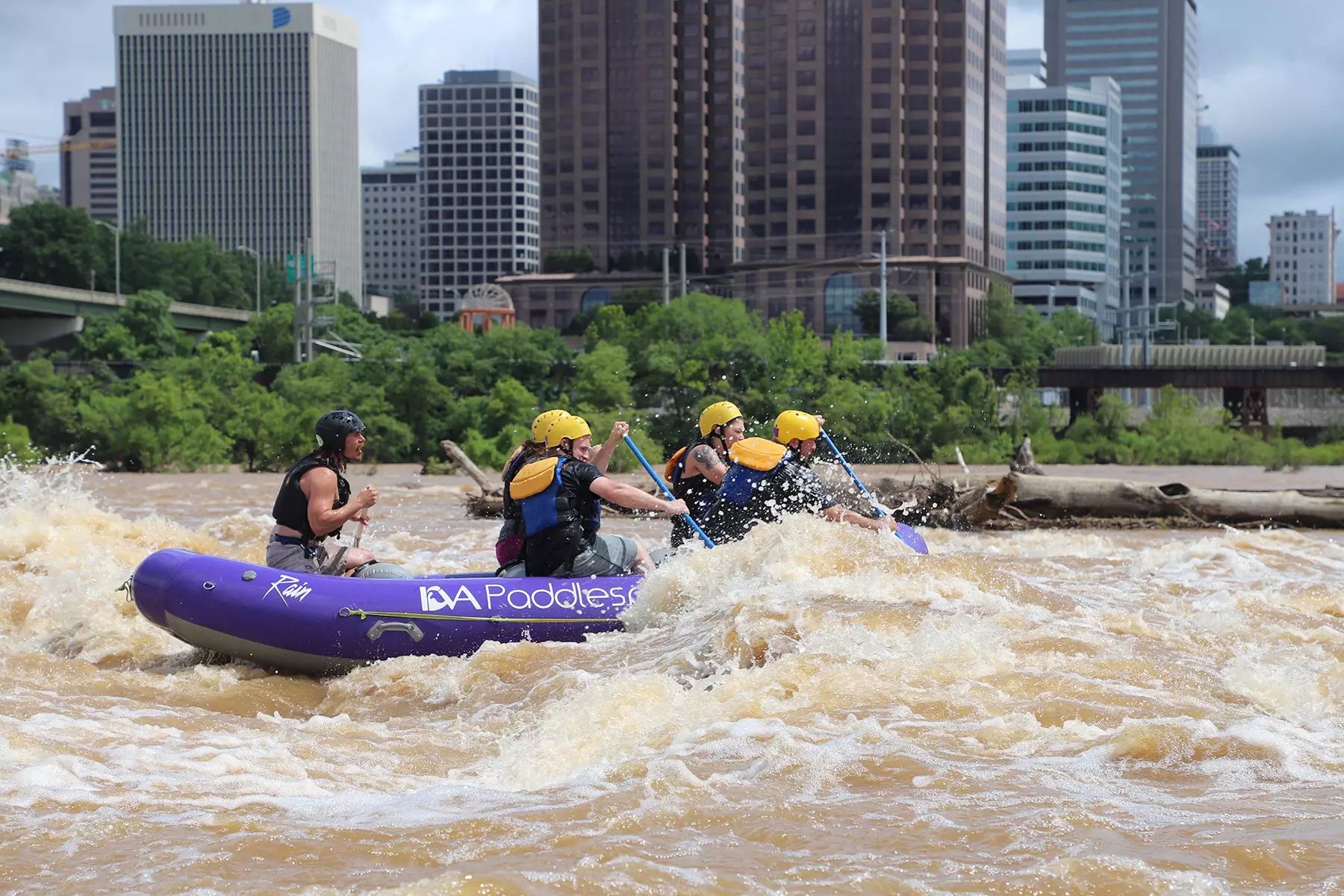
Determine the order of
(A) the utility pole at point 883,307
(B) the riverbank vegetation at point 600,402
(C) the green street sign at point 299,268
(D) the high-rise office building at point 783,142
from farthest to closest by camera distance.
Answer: (D) the high-rise office building at point 783,142
(A) the utility pole at point 883,307
(C) the green street sign at point 299,268
(B) the riverbank vegetation at point 600,402

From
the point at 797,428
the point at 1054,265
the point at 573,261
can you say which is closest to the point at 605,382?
the point at 797,428

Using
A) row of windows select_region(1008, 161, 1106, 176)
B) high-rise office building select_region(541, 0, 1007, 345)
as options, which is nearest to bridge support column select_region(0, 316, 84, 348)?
high-rise office building select_region(541, 0, 1007, 345)

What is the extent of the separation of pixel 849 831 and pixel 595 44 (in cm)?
11289

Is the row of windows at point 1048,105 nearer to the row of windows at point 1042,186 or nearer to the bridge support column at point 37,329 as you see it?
the row of windows at point 1042,186

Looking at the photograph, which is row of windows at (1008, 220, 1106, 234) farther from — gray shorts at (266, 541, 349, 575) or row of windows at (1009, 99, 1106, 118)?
gray shorts at (266, 541, 349, 575)

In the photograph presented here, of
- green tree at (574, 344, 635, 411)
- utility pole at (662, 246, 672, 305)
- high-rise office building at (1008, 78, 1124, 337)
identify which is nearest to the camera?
green tree at (574, 344, 635, 411)

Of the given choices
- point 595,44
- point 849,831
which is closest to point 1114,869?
point 849,831

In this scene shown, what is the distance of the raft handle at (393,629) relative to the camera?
938 cm

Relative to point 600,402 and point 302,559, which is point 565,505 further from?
point 600,402

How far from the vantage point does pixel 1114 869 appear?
17.7ft

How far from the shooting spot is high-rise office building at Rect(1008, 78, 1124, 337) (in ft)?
516

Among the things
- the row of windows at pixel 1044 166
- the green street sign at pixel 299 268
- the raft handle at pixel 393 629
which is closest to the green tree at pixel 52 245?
the green street sign at pixel 299 268

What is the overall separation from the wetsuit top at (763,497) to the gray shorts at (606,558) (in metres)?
1.09

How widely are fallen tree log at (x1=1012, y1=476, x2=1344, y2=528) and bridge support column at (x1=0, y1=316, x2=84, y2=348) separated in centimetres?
7079
